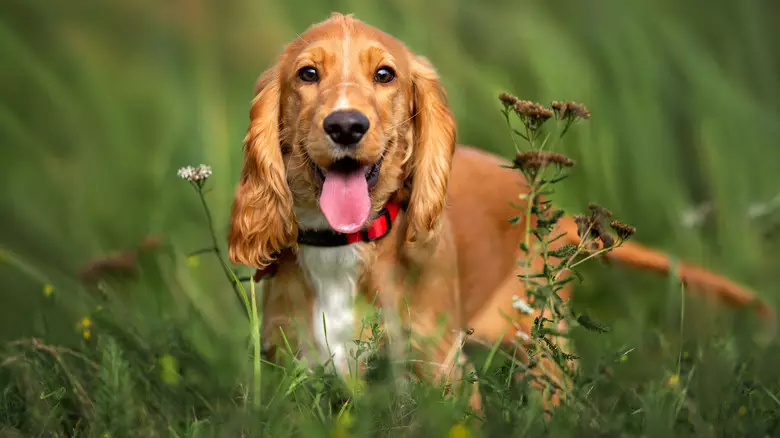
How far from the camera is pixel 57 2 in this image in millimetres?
3891

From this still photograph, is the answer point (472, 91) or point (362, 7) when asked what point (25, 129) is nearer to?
point (362, 7)

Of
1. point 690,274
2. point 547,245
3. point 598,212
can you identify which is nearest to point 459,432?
point 547,245

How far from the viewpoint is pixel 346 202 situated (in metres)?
2.22

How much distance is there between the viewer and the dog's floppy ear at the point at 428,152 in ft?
7.82

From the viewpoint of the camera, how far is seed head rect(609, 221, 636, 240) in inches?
74.1

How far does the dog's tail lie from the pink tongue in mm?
909

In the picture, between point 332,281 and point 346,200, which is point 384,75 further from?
point 332,281

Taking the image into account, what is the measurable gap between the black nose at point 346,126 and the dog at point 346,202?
0.05 metres

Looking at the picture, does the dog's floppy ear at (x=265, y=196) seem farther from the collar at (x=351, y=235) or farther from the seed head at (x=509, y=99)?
the seed head at (x=509, y=99)

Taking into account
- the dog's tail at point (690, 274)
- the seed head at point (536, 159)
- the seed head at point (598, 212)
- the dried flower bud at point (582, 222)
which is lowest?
the dog's tail at point (690, 274)

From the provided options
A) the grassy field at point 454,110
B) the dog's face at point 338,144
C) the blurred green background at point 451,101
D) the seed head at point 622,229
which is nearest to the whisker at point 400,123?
the dog's face at point 338,144

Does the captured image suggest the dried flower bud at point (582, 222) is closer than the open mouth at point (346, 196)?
Yes

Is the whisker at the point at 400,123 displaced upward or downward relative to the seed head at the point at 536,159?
downward

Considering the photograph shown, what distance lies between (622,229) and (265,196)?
973mm
